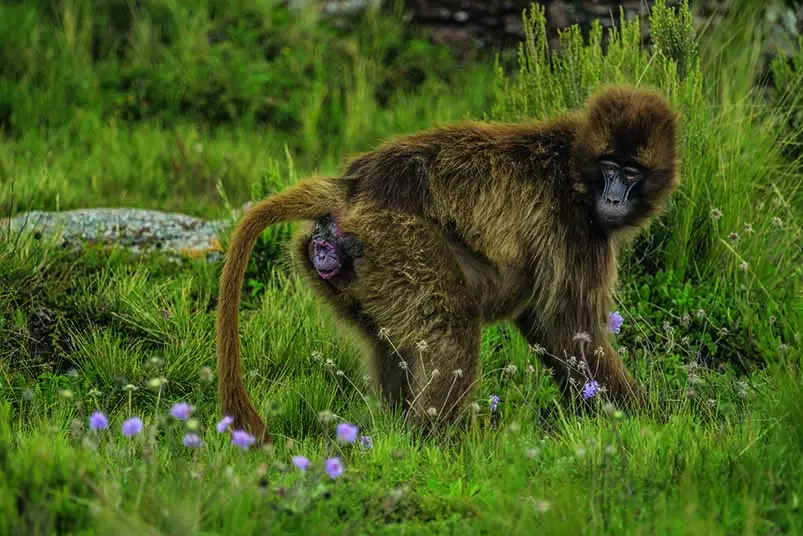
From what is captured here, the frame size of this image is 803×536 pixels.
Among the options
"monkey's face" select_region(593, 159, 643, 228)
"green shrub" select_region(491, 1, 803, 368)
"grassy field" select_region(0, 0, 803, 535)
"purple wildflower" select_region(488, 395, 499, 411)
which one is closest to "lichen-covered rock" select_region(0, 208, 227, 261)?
"grassy field" select_region(0, 0, 803, 535)

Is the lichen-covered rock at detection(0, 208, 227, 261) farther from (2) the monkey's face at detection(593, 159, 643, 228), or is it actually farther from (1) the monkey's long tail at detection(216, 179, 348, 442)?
(2) the monkey's face at detection(593, 159, 643, 228)

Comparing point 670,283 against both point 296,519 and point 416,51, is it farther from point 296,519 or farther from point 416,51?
point 416,51

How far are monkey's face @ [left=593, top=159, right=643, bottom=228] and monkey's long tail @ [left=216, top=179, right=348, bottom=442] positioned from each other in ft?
3.38

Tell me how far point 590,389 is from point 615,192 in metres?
0.80

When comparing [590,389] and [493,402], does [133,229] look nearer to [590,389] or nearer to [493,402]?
[493,402]

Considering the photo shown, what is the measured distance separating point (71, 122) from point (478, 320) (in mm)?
4831

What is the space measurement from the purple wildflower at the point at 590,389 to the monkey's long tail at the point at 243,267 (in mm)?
1193

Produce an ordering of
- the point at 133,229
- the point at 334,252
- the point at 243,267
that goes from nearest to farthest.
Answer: the point at 243,267 < the point at 334,252 < the point at 133,229

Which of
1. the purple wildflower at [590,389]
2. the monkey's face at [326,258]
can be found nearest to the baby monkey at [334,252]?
the monkey's face at [326,258]

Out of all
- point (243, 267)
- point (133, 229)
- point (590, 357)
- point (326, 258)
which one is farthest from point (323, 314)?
point (133, 229)

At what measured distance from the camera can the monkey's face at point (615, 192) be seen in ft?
16.1

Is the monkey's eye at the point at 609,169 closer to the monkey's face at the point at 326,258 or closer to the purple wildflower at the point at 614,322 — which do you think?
the purple wildflower at the point at 614,322

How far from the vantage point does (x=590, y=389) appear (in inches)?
187

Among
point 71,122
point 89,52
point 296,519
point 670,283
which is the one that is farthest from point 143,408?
point 89,52
